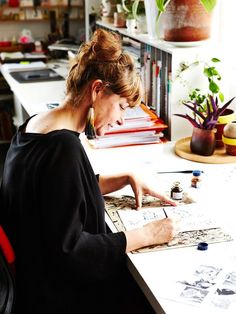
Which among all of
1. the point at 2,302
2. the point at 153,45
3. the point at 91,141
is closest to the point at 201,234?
the point at 2,302

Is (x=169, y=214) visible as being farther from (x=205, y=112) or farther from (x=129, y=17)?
(x=129, y=17)

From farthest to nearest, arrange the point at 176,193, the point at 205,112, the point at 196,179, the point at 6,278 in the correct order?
the point at 205,112, the point at 196,179, the point at 176,193, the point at 6,278

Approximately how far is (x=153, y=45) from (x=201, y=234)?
3.64ft

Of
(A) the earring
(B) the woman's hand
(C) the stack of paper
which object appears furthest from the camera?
(C) the stack of paper

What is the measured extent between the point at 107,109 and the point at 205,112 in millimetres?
680

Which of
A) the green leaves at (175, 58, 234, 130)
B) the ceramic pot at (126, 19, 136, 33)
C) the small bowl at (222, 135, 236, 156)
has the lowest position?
the small bowl at (222, 135, 236, 156)

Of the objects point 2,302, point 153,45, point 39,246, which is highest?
point 153,45

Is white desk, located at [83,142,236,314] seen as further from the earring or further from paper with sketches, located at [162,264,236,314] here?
the earring

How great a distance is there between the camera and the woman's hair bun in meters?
1.46

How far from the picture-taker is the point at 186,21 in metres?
2.10

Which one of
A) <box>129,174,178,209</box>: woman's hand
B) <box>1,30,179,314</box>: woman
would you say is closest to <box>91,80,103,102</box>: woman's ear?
<box>1,30,179,314</box>: woman

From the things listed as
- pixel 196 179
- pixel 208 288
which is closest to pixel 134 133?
pixel 196 179

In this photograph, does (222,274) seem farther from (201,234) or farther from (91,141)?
(91,141)

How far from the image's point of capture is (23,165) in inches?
52.2
